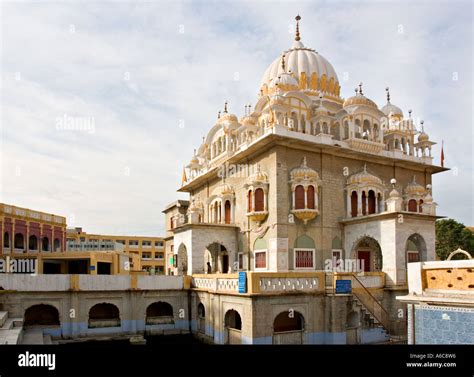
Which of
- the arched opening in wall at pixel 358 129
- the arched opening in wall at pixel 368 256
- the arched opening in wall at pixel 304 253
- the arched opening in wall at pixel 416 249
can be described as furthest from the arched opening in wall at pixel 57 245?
the arched opening in wall at pixel 416 249

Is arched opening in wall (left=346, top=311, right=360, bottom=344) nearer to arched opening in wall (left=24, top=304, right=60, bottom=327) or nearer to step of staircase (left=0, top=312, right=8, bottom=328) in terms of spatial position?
arched opening in wall (left=24, top=304, right=60, bottom=327)

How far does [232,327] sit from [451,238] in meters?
35.1

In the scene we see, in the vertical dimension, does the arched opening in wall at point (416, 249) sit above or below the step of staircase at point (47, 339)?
above

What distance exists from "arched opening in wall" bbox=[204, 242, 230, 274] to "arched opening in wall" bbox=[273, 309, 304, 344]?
30.6 ft

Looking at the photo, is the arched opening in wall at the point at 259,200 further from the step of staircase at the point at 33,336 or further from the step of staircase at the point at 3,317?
the step of staircase at the point at 3,317

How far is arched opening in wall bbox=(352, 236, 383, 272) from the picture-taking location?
87.4ft

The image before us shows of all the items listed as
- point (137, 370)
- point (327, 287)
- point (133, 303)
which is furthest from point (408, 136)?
point (137, 370)

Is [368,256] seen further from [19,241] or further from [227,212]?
[19,241]

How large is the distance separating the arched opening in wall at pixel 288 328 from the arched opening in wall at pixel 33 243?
29.6 metres

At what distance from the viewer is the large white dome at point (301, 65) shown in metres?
32.7

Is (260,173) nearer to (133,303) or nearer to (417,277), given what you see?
(133,303)

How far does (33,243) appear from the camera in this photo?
136 ft

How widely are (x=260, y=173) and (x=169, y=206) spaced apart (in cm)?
2065

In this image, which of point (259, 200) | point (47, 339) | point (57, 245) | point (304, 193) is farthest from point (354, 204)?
point (57, 245)
